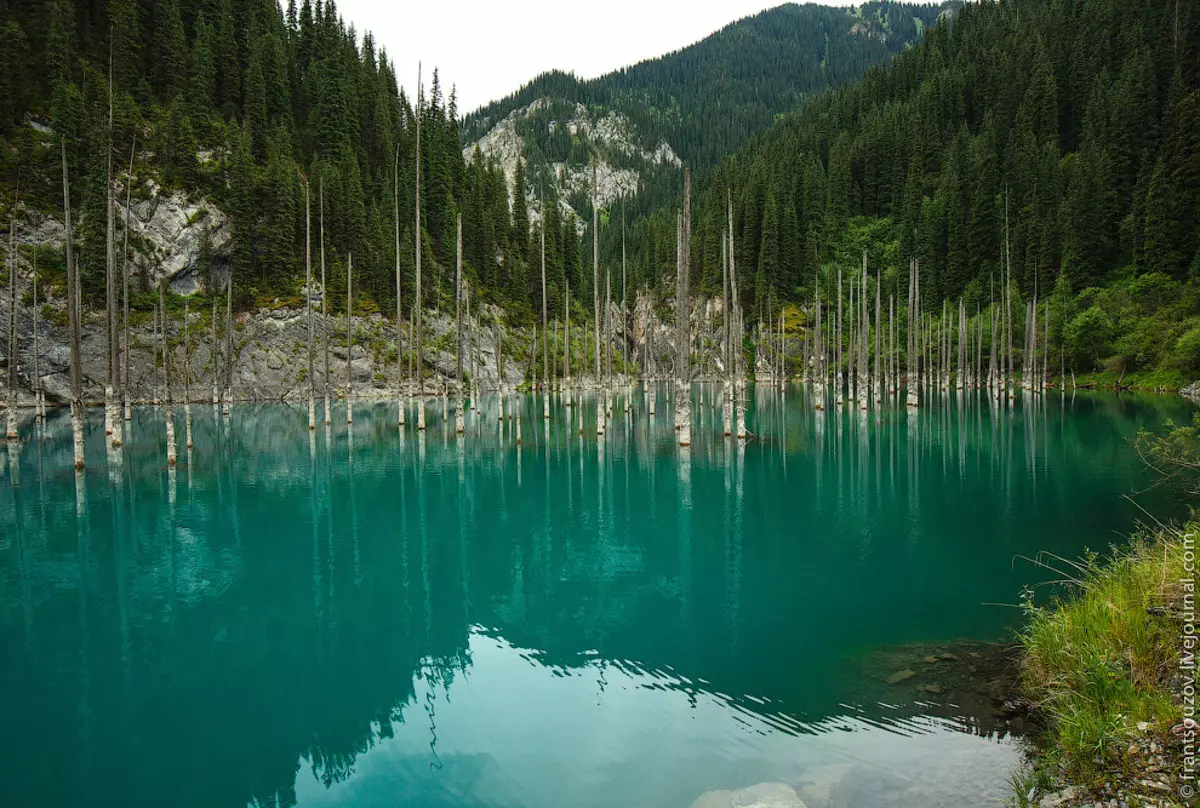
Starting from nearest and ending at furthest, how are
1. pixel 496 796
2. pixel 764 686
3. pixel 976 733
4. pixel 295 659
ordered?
pixel 496 796, pixel 976 733, pixel 764 686, pixel 295 659

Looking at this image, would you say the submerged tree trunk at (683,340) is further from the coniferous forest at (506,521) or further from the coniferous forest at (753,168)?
the coniferous forest at (753,168)

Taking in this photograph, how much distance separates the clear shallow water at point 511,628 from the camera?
21.3ft

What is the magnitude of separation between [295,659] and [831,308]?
101467mm

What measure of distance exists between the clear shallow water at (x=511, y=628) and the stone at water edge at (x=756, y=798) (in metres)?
0.20

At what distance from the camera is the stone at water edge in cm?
562

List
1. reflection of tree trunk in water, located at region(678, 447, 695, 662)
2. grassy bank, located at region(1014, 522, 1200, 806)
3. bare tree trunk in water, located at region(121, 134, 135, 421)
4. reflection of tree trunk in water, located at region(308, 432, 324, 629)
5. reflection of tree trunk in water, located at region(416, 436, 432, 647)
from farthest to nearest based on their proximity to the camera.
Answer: bare tree trunk in water, located at region(121, 134, 135, 421) → reflection of tree trunk in water, located at region(308, 432, 324, 629) → reflection of tree trunk in water, located at region(416, 436, 432, 647) → reflection of tree trunk in water, located at region(678, 447, 695, 662) → grassy bank, located at region(1014, 522, 1200, 806)

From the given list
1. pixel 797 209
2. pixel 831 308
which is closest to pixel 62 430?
pixel 831 308

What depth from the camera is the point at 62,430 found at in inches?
1603

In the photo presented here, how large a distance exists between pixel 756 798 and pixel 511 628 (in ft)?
17.9

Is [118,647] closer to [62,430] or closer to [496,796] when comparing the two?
[496,796]

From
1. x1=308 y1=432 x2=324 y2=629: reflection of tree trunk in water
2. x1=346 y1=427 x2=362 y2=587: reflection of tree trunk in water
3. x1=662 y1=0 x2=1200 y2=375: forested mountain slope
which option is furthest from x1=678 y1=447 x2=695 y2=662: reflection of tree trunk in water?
x1=662 y1=0 x2=1200 y2=375: forested mountain slope

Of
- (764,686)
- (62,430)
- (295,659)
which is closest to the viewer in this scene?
(764,686)

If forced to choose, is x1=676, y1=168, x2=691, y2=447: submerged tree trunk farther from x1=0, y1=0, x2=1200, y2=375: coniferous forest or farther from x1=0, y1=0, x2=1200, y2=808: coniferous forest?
x1=0, y1=0, x2=1200, y2=375: coniferous forest

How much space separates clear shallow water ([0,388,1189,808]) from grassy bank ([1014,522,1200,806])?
61 cm
